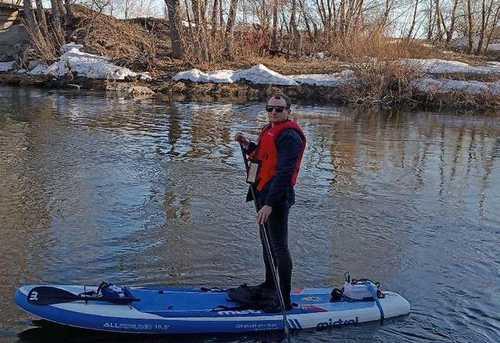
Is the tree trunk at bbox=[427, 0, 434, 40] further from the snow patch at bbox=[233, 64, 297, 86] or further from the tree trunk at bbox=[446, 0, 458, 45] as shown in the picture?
the snow patch at bbox=[233, 64, 297, 86]

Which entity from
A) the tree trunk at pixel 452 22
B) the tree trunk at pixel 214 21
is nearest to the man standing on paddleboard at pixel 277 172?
the tree trunk at pixel 214 21

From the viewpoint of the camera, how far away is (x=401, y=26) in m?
36.2

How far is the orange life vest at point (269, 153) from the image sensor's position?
5.14 m

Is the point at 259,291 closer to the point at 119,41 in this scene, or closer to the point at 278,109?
the point at 278,109

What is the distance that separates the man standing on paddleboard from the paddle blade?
173cm

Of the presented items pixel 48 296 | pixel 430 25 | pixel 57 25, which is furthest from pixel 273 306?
pixel 430 25

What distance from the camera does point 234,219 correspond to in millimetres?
8742

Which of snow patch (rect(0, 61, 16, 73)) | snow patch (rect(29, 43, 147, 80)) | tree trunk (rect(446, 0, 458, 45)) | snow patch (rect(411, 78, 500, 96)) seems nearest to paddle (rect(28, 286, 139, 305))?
snow patch (rect(411, 78, 500, 96))

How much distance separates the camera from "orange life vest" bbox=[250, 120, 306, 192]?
5141mm

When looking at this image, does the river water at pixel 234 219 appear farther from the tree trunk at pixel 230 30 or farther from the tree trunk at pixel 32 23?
the tree trunk at pixel 32 23

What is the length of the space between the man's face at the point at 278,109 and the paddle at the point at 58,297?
200cm

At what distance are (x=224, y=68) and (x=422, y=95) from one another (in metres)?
9.96

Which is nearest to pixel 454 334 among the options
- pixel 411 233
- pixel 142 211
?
pixel 411 233

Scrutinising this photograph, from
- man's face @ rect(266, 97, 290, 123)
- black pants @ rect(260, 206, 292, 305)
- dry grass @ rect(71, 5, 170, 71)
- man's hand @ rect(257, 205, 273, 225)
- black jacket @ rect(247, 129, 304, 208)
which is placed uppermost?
dry grass @ rect(71, 5, 170, 71)
